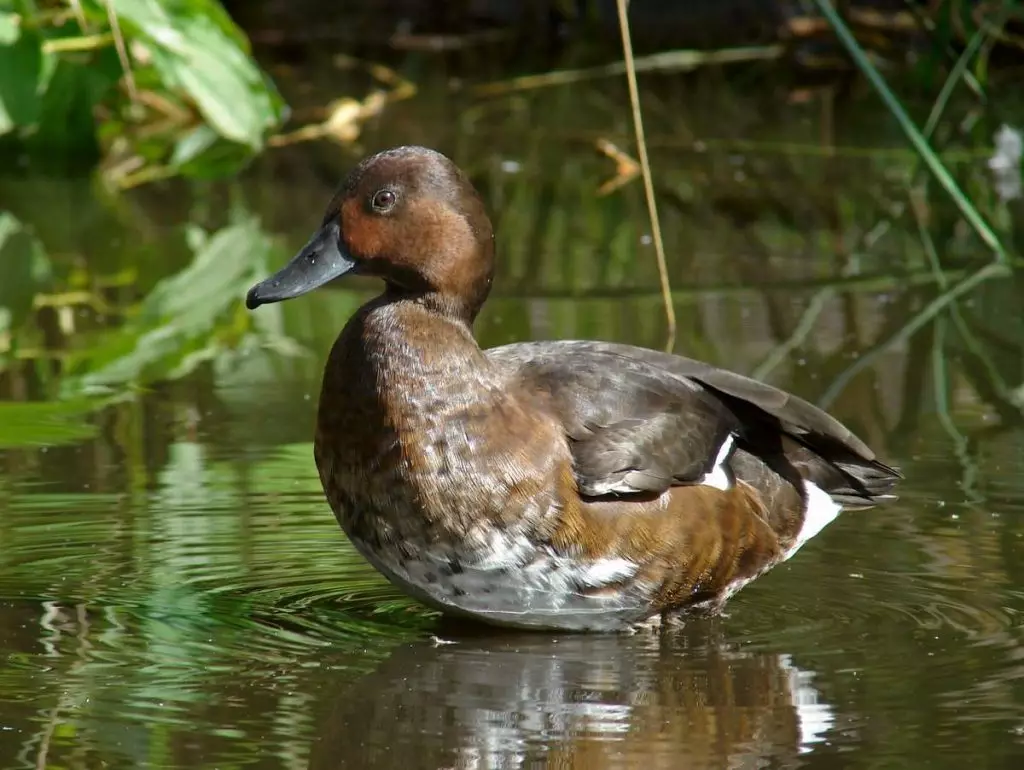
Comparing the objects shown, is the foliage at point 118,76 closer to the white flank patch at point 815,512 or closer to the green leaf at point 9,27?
the green leaf at point 9,27

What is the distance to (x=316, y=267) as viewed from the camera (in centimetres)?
462

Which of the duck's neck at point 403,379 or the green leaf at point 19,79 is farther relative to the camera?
the green leaf at point 19,79

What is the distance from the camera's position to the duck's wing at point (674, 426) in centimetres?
452

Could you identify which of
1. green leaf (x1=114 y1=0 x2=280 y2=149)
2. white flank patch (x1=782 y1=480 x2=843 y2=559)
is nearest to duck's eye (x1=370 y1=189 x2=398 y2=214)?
white flank patch (x1=782 y1=480 x2=843 y2=559)

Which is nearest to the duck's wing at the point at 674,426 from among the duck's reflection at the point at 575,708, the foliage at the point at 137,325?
the duck's reflection at the point at 575,708

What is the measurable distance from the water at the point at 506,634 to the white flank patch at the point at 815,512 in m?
0.10

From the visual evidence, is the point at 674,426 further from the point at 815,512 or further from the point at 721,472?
the point at 815,512

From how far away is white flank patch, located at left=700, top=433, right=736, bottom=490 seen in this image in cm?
469

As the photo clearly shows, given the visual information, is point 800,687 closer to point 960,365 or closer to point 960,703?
point 960,703

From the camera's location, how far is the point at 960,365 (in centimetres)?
674

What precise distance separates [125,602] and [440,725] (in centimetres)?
109

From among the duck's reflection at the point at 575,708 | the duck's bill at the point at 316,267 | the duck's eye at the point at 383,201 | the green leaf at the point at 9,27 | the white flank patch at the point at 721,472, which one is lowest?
the duck's reflection at the point at 575,708

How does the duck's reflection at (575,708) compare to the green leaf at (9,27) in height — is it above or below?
below

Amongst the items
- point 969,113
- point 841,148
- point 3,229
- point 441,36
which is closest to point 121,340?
point 3,229
